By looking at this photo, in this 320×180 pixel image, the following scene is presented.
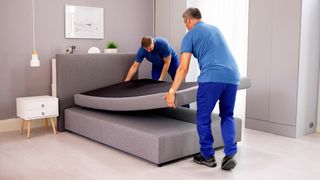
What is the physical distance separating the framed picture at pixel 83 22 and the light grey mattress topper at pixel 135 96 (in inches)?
39.0

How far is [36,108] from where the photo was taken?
4008mm

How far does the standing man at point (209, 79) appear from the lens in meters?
2.84

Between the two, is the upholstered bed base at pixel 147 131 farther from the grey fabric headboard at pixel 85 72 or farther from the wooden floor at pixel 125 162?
the grey fabric headboard at pixel 85 72

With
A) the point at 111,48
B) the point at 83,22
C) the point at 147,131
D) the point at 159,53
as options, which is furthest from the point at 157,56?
the point at 147,131

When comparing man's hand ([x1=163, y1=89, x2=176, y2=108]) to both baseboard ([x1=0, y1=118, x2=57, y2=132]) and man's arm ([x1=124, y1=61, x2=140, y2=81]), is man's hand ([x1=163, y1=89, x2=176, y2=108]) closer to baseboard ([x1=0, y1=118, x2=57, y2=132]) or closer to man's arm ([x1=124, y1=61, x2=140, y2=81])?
man's arm ([x1=124, y1=61, x2=140, y2=81])

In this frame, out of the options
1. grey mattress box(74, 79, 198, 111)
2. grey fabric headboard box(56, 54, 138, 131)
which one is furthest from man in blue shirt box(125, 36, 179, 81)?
grey mattress box(74, 79, 198, 111)

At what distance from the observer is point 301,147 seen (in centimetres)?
370

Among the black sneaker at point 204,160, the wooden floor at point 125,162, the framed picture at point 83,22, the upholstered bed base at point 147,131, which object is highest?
the framed picture at point 83,22

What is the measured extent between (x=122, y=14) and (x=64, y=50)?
115 cm

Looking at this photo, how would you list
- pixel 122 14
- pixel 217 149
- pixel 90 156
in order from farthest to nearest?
pixel 122 14, pixel 217 149, pixel 90 156

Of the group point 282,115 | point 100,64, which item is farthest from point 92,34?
point 282,115

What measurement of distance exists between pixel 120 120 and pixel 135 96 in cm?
32

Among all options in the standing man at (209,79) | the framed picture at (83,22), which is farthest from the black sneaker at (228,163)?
the framed picture at (83,22)

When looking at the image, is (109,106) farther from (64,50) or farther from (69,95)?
(64,50)
